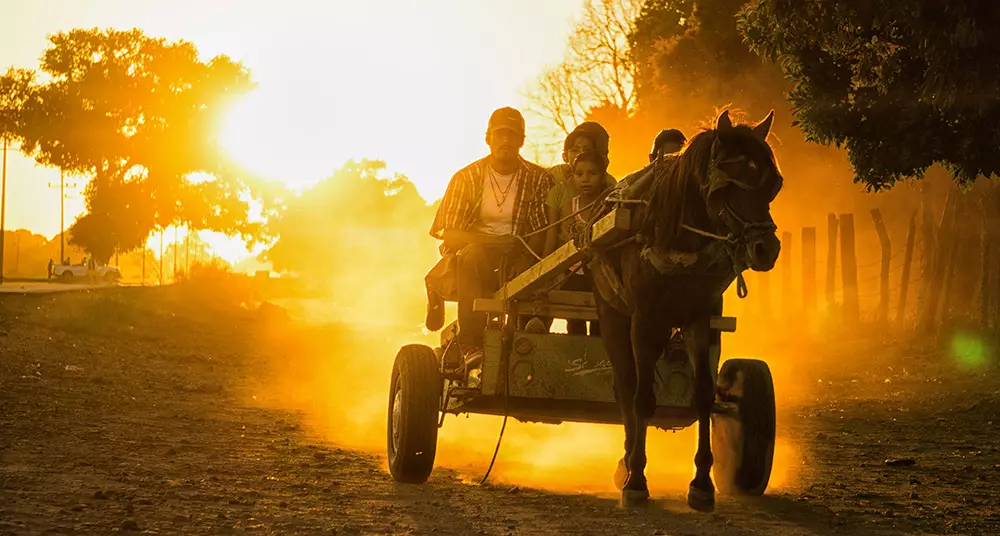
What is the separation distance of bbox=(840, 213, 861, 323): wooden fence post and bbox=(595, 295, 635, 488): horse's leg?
654 inches

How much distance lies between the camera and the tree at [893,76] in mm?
10156

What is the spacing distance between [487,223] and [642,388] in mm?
2355

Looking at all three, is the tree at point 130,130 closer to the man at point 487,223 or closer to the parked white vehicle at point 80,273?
the parked white vehicle at point 80,273

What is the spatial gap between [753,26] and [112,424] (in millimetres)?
7079

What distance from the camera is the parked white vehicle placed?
233ft

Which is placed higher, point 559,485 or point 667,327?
point 667,327

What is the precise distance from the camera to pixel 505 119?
363 inches

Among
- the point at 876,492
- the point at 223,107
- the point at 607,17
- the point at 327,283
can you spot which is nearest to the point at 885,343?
the point at 876,492

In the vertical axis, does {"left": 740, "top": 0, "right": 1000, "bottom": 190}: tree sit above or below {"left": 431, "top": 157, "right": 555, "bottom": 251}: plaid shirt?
above

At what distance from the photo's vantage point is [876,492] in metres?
8.51

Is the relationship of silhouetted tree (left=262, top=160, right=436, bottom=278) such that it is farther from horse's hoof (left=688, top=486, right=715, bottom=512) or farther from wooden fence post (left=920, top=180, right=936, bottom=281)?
horse's hoof (left=688, top=486, right=715, bottom=512)

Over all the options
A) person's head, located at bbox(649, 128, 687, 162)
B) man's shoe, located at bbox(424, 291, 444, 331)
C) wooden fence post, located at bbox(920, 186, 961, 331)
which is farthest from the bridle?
wooden fence post, located at bbox(920, 186, 961, 331)

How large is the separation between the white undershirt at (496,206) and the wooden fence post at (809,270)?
1758 centimetres

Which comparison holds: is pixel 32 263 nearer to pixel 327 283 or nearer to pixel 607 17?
pixel 327 283
